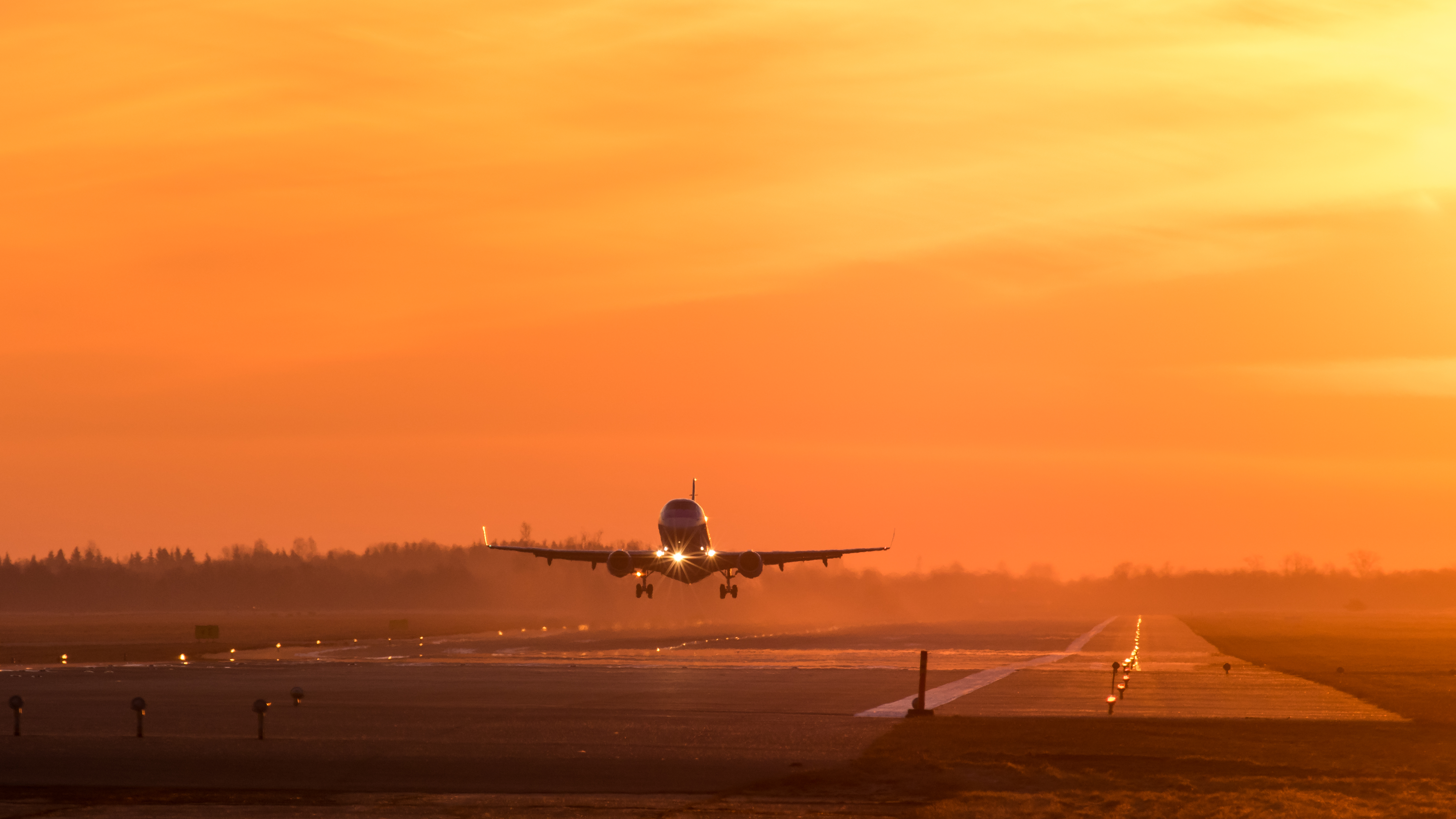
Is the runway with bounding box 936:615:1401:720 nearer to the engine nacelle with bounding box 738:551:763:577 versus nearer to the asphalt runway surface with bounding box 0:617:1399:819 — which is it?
the asphalt runway surface with bounding box 0:617:1399:819

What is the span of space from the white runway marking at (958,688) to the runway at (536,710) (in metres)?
0.42

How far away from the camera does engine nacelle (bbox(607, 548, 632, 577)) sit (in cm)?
8112

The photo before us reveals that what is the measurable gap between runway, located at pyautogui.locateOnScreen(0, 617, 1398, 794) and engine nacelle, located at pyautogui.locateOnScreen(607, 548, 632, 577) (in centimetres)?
496

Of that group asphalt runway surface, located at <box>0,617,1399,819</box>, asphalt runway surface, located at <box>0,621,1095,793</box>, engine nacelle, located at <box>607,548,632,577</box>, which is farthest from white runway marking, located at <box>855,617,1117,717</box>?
engine nacelle, located at <box>607,548,632,577</box>

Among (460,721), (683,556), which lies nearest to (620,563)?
(683,556)

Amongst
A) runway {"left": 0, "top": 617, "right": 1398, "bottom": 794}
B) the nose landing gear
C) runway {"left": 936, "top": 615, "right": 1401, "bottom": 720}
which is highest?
the nose landing gear

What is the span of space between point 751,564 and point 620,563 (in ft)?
24.3

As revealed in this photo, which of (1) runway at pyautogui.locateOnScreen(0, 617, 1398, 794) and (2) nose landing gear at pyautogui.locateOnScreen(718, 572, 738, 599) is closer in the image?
(1) runway at pyautogui.locateOnScreen(0, 617, 1398, 794)

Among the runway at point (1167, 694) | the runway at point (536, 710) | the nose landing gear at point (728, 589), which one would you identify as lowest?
the runway at point (1167, 694)

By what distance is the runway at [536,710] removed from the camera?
1252 inches

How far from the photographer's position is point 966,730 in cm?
4097

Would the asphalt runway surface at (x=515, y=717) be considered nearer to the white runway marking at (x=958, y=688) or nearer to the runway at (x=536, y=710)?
the runway at (x=536, y=710)

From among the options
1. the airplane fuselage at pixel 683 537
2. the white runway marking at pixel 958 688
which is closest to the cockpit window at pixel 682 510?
the airplane fuselage at pixel 683 537

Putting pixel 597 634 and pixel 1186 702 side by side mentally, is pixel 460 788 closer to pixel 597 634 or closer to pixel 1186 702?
pixel 1186 702
